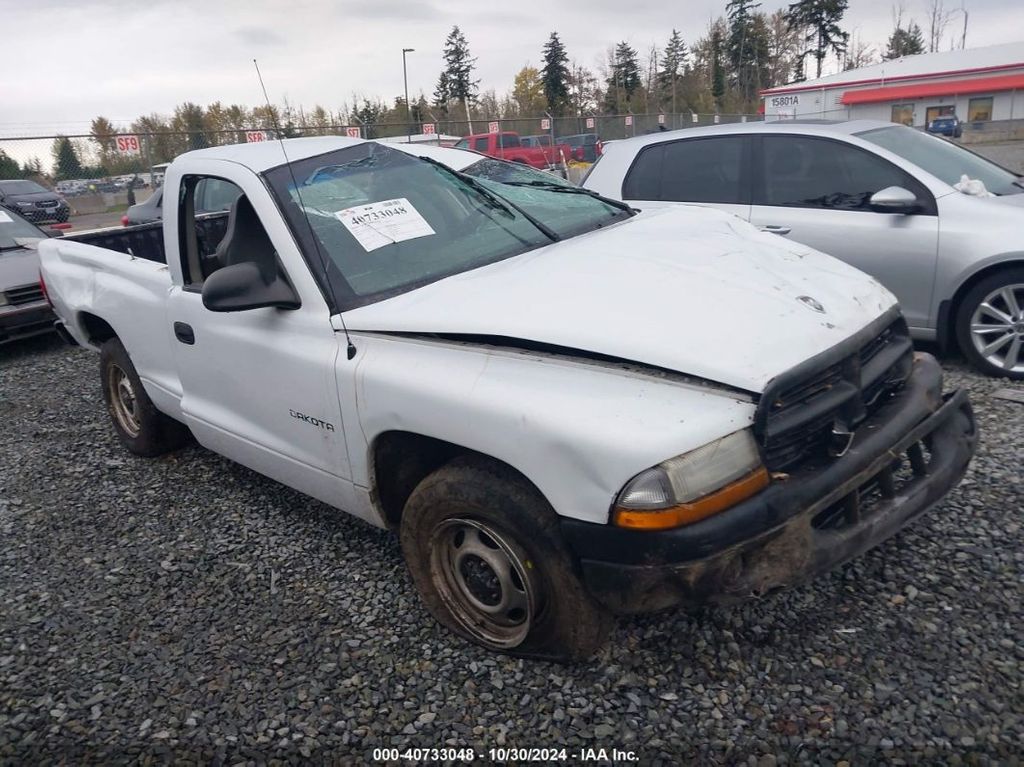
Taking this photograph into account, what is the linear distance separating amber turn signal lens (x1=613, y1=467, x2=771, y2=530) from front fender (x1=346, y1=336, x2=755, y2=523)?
7cm

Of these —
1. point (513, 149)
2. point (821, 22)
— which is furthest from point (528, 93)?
point (513, 149)

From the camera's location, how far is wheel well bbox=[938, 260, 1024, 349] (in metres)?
4.77

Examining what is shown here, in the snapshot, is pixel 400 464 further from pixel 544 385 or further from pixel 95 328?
pixel 95 328

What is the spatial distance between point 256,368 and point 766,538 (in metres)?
2.11

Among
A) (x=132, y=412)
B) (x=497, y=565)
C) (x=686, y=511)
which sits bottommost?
(x=132, y=412)

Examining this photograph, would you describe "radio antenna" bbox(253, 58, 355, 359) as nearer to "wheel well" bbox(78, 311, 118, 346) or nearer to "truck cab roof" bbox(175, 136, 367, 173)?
"truck cab roof" bbox(175, 136, 367, 173)

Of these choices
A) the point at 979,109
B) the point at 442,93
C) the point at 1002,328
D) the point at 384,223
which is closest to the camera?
the point at 384,223

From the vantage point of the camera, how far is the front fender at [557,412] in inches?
84.3

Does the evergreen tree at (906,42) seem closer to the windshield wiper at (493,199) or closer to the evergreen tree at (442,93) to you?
the evergreen tree at (442,93)

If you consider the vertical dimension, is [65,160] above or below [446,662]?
above

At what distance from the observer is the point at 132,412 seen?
486 centimetres

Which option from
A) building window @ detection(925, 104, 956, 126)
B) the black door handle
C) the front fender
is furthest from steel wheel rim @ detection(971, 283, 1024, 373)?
building window @ detection(925, 104, 956, 126)

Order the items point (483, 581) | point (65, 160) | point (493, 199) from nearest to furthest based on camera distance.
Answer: point (483, 581) → point (493, 199) → point (65, 160)

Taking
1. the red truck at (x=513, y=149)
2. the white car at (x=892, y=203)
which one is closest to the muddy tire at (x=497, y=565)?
the white car at (x=892, y=203)
